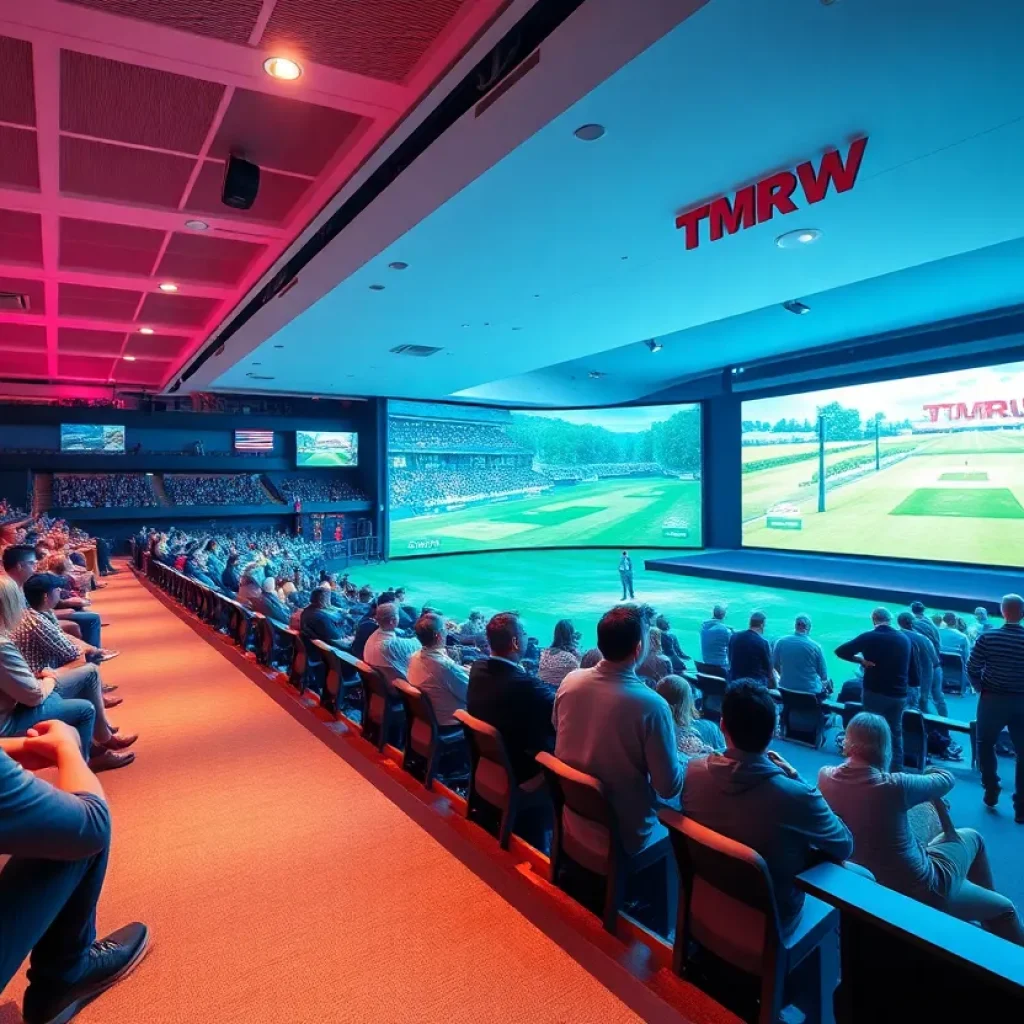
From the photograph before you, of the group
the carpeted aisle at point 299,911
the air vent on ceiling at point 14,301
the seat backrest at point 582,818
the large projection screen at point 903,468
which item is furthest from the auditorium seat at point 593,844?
the large projection screen at point 903,468

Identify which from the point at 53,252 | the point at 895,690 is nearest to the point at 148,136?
the point at 53,252

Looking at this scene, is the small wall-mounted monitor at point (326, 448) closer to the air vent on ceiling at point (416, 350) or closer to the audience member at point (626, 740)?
the air vent on ceiling at point (416, 350)

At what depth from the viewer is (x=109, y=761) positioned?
376 centimetres

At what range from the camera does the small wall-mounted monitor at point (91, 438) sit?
19422mm

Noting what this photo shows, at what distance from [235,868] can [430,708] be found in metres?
1.05

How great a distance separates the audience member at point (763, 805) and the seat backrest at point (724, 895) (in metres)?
0.08

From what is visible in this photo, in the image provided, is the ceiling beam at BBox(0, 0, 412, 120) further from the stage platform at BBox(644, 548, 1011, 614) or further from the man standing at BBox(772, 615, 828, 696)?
the stage platform at BBox(644, 548, 1011, 614)

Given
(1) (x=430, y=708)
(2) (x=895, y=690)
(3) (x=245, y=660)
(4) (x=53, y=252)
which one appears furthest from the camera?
(4) (x=53, y=252)

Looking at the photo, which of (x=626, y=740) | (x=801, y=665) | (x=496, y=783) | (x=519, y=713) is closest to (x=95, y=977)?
(x=496, y=783)

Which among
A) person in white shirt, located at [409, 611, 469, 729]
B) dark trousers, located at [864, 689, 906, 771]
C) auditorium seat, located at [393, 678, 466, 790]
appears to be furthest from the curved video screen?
auditorium seat, located at [393, 678, 466, 790]

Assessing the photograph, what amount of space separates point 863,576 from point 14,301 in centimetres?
1590

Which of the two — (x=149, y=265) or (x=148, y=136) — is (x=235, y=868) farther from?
(x=149, y=265)

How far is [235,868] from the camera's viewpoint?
2730 mm

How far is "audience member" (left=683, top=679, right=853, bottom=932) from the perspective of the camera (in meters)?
1.86
